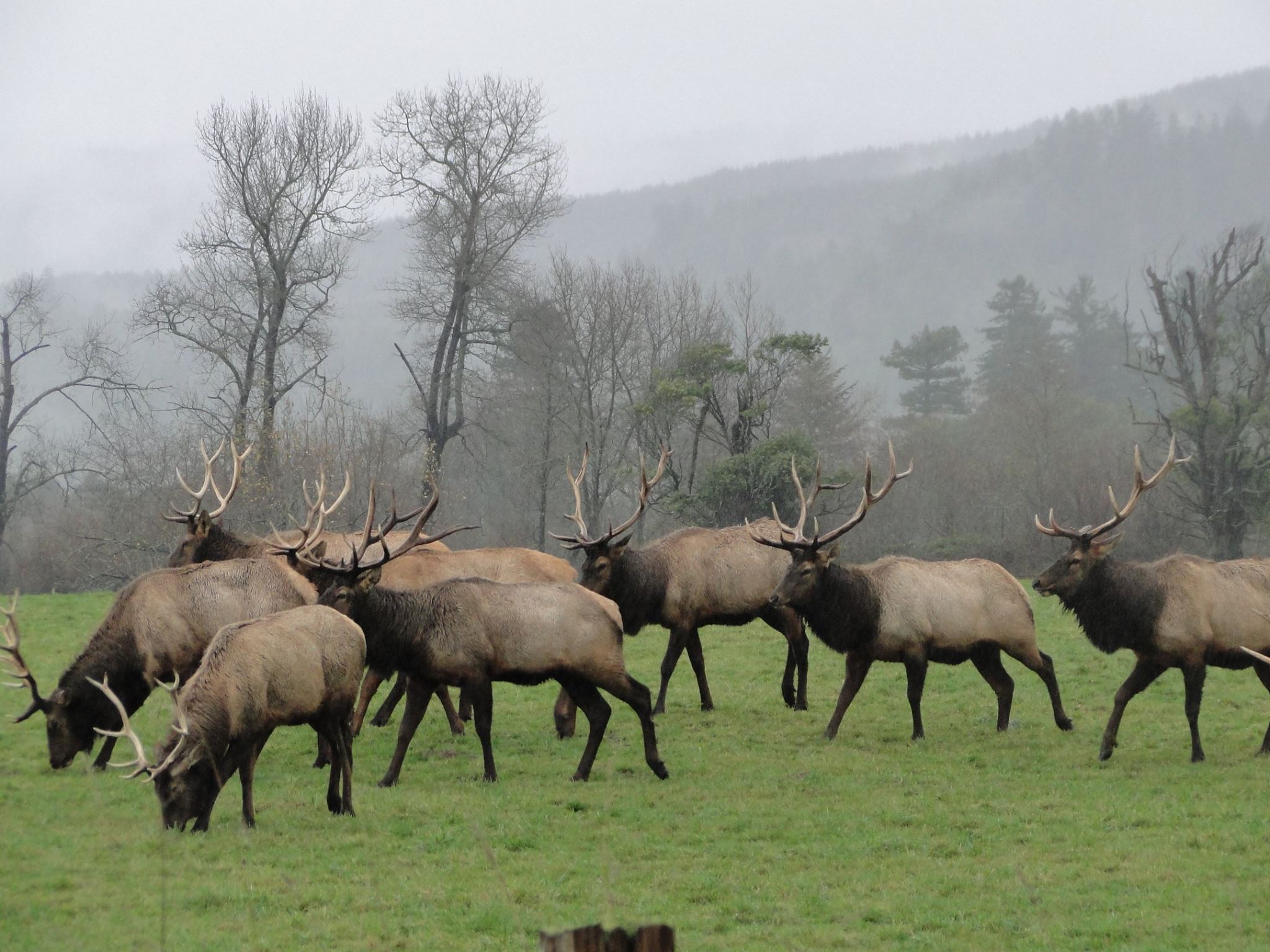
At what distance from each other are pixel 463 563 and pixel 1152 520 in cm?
2888

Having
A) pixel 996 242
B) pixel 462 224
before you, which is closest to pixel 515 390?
pixel 462 224

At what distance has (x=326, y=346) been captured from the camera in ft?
120

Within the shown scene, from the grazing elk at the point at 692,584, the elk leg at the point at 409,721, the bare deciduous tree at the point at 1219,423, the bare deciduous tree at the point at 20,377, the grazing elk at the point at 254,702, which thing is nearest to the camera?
the grazing elk at the point at 254,702

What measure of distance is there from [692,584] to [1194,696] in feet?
17.1

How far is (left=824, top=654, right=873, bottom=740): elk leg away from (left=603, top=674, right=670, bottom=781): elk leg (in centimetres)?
233

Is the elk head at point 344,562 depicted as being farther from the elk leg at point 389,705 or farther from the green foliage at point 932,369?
the green foliage at point 932,369

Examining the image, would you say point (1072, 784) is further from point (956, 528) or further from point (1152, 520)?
point (956, 528)

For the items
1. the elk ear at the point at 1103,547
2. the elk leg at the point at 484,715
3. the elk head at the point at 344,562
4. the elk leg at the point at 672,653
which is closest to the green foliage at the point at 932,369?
the elk leg at the point at 672,653

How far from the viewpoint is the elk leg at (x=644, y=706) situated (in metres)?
10.4

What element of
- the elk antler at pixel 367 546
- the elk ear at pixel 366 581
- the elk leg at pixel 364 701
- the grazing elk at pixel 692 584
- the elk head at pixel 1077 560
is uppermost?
the elk antler at pixel 367 546

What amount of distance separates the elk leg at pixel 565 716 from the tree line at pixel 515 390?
17608 mm

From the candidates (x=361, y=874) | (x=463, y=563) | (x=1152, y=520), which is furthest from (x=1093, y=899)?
(x=1152, y=520)

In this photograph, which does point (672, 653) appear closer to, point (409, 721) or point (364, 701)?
point (364, 701)

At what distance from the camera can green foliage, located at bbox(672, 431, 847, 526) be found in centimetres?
3366
